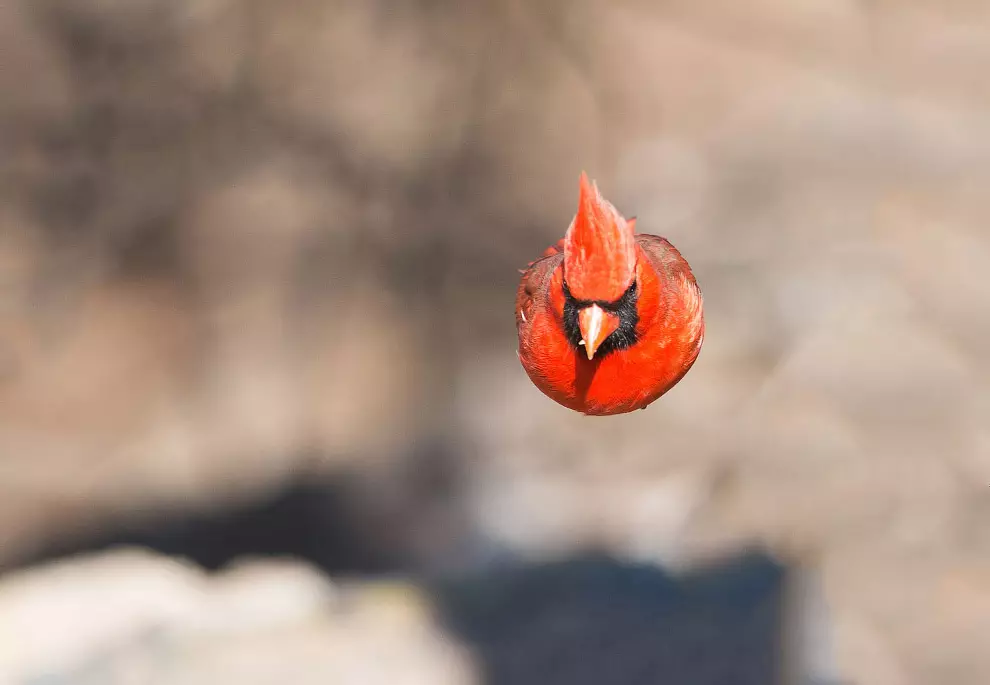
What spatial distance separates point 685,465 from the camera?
3.12 m

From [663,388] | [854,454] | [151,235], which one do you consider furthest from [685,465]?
[151,235]

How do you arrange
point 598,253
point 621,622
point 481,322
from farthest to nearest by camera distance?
1. point 621,622
2. point 481,322
3. point 598,253

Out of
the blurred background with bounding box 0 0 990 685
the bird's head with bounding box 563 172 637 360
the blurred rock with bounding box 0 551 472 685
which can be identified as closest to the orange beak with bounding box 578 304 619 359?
the bird's head with bounding box 563 172 637 360

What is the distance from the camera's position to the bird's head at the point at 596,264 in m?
1.30

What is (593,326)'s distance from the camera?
1368 millimetres

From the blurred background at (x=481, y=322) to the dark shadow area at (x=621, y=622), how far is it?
13mm

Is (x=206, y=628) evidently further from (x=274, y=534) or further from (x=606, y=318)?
(x=606, y=318)

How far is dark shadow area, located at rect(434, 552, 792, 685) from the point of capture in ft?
10.0

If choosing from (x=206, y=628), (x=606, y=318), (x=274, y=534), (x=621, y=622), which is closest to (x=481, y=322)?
(x=274, y=534)

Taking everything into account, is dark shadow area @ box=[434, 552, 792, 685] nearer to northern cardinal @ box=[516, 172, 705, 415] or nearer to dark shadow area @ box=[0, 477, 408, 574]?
dark shadow area @ box=[0, 477, 408, 574]

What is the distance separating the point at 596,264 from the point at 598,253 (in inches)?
0.6

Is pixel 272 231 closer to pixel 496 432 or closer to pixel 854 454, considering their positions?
pixel 496 432

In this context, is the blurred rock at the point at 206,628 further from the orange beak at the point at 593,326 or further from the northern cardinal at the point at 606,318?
the orange beak at the point at 593,326

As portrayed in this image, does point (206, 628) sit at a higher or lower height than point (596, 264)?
higher
